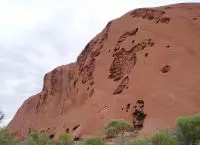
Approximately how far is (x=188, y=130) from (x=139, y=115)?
950cm

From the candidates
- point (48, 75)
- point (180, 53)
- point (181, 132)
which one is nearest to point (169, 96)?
point (180, 53)

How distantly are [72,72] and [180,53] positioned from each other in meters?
18.2

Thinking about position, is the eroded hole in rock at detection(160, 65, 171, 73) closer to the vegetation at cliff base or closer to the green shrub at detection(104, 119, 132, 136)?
the vegetation at cliff base

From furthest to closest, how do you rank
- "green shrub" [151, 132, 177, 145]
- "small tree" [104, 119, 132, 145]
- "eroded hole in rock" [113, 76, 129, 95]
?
"eroded hole in rock" [113, 76, 129, 95] → "small tree" [104, 119, 132, 145] → "green shrub" [151, 132, 177, 145]

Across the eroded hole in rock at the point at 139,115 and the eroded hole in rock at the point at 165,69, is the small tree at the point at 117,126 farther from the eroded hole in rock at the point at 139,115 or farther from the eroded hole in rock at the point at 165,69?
the eroded hole in rock at the point at 165,69

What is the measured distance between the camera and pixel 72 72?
211 feet

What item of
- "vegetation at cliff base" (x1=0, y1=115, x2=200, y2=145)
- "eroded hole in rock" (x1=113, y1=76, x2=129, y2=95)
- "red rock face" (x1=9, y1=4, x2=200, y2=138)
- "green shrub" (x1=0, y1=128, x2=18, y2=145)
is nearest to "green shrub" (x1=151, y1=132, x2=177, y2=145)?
"vegetation at cliff base" (x1=0, y1=115, x2=200, y2=145)

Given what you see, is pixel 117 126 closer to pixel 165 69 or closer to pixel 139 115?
pixel 139 115

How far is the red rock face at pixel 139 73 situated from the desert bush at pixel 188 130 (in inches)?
232

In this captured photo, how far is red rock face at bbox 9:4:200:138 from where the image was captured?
46500 mm

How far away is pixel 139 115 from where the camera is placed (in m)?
45.9

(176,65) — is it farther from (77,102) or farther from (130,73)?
(77,102)

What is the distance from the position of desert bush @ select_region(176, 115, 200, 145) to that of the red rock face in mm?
5896

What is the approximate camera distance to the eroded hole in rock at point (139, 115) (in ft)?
149
